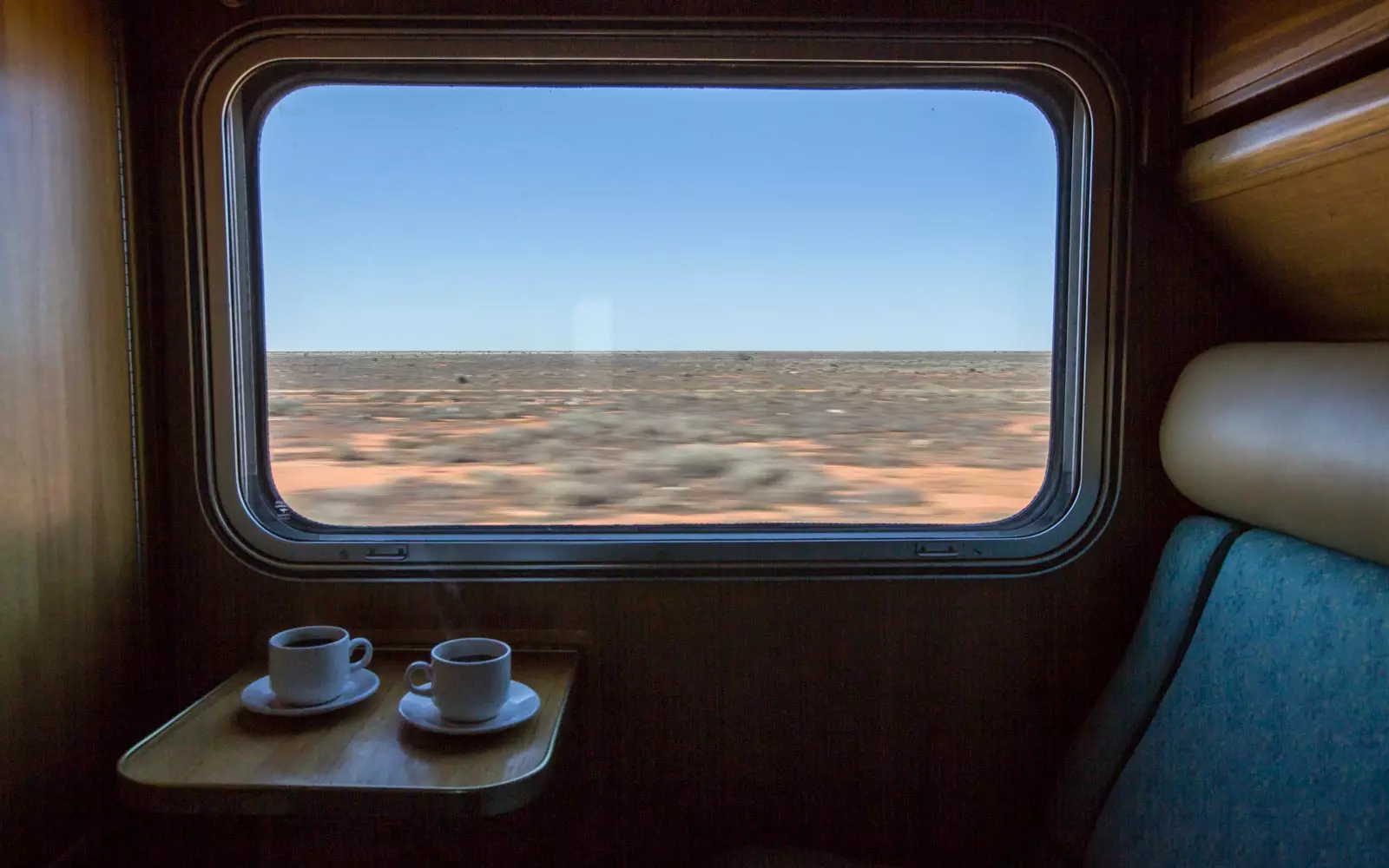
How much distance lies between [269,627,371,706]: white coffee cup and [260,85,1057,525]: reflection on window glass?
1.67 feet

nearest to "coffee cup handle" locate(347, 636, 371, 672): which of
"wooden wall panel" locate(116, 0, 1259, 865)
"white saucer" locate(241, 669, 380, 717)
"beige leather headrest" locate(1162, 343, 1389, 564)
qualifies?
"white saucer" locate(241, 669, 380, 717)

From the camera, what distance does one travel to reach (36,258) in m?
1.36

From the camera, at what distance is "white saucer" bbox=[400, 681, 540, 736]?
1.25 meters

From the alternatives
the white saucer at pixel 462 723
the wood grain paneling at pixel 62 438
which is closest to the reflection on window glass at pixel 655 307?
the wood grain paneling at pixel 62 438

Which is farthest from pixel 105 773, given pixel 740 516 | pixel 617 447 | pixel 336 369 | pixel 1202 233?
pixel 1202 233

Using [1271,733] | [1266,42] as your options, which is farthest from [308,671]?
[1266,42]

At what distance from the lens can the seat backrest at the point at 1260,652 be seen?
43.3 inches

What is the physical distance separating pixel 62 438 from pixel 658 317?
1.07m

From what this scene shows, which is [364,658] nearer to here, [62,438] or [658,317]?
[62,438]

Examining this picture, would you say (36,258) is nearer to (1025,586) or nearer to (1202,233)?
(1025,586)

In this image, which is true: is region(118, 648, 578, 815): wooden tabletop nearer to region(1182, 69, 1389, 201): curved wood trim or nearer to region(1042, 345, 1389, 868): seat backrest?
region(1042, 345, 1389, 868): seat backrest

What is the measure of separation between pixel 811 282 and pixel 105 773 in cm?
167

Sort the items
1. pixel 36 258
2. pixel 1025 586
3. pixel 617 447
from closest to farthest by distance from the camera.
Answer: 1. pixel 36 258
2. pixel 1025 586
3. pixel 617 447

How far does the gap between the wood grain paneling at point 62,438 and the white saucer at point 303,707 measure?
32 centimetres
